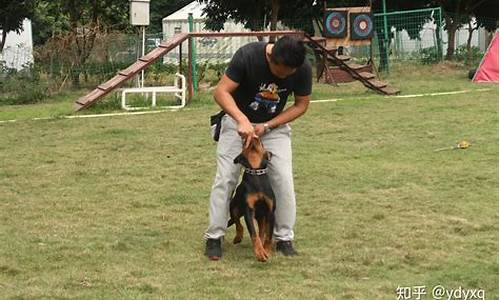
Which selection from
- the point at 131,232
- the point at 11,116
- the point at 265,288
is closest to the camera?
the point at 265,288

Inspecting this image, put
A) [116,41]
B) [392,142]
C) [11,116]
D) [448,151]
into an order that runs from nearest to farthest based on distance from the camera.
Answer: [448,151] < [392,142] < [11,116] < [116,41]

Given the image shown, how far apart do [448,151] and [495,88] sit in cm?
754

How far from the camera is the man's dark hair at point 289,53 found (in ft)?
13.7

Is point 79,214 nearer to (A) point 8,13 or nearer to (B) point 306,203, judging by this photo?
(B) point 306,203

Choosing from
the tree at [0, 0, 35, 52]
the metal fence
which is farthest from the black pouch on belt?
the tree at [0, 0, 35, 52]

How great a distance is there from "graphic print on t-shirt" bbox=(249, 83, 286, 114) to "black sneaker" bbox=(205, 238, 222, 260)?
86cm

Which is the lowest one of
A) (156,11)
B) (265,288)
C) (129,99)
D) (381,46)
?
(265,288)

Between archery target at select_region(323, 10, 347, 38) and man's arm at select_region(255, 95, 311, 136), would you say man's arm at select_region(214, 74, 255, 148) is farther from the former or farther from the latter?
archery target at select_region(323, 10, 347, 38)

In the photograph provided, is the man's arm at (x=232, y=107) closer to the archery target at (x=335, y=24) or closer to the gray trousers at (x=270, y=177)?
the gray trousers at (x=270, y=177)

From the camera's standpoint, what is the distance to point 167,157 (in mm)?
8477

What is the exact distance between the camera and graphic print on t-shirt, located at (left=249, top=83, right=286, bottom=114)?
446 cm

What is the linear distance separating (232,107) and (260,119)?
0.30 metres

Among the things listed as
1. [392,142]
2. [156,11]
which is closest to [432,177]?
[392,142]

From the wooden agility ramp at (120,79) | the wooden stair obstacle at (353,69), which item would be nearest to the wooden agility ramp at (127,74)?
the wooden agility ramp at (120,79)
